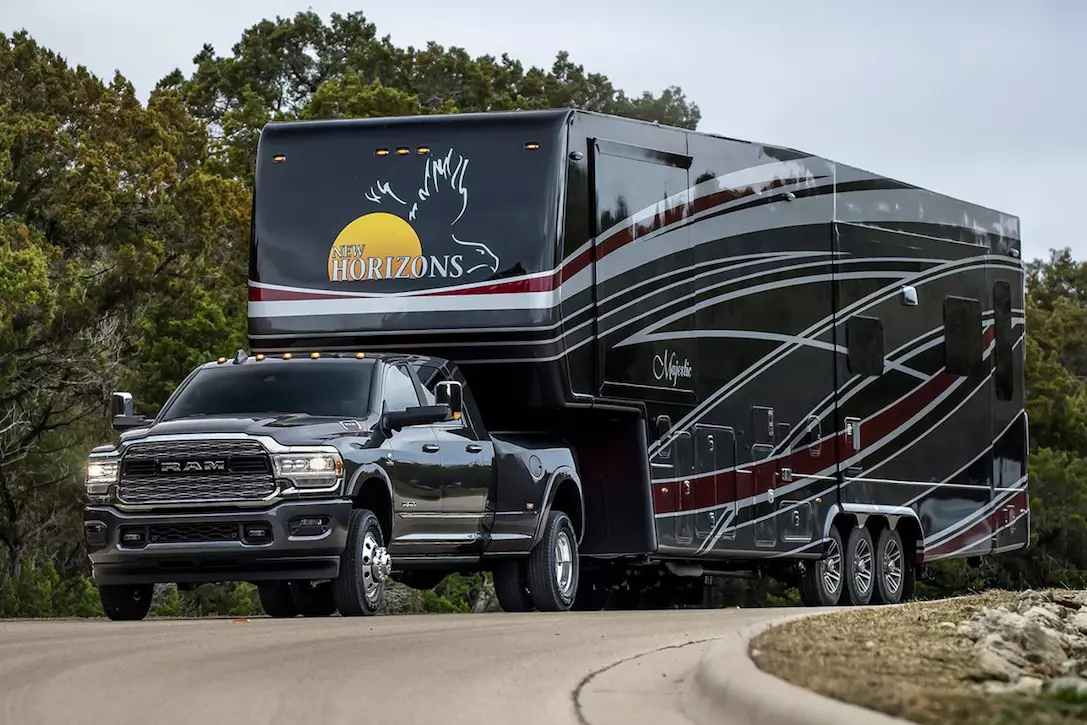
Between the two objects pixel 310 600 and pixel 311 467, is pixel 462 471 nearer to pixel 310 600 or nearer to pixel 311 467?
pixel 311 467

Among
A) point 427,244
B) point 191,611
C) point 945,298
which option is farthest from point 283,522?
point 191,611

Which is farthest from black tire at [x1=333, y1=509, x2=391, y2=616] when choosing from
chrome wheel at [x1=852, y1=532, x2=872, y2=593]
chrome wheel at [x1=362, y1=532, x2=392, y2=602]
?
chrome wheel at [x1=852, y1=532, x2=872, y2=593]

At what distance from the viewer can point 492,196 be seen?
1748 cm

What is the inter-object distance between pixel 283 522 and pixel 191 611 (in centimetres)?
2273

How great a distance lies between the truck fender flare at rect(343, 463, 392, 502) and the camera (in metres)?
15.4

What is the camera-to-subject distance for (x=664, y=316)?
1883cm

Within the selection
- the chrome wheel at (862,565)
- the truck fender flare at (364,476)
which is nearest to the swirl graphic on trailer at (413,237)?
the truck fender flare at (364,476)

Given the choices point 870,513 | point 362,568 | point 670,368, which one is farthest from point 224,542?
point 870,513

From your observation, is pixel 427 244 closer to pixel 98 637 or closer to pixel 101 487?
pixel 101 487

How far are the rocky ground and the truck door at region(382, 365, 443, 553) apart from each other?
4.47 meters

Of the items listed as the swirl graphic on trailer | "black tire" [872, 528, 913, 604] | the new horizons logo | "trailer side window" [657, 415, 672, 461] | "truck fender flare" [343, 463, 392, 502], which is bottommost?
"black tire" [872, 528, 913, 604]

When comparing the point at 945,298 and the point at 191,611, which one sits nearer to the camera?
the point at 945,298

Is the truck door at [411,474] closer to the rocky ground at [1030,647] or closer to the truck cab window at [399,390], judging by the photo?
the truck cab window at [399,390]

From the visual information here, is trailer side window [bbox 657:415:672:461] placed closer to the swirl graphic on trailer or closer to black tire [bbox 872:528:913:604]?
the swirl graphic on trailer
